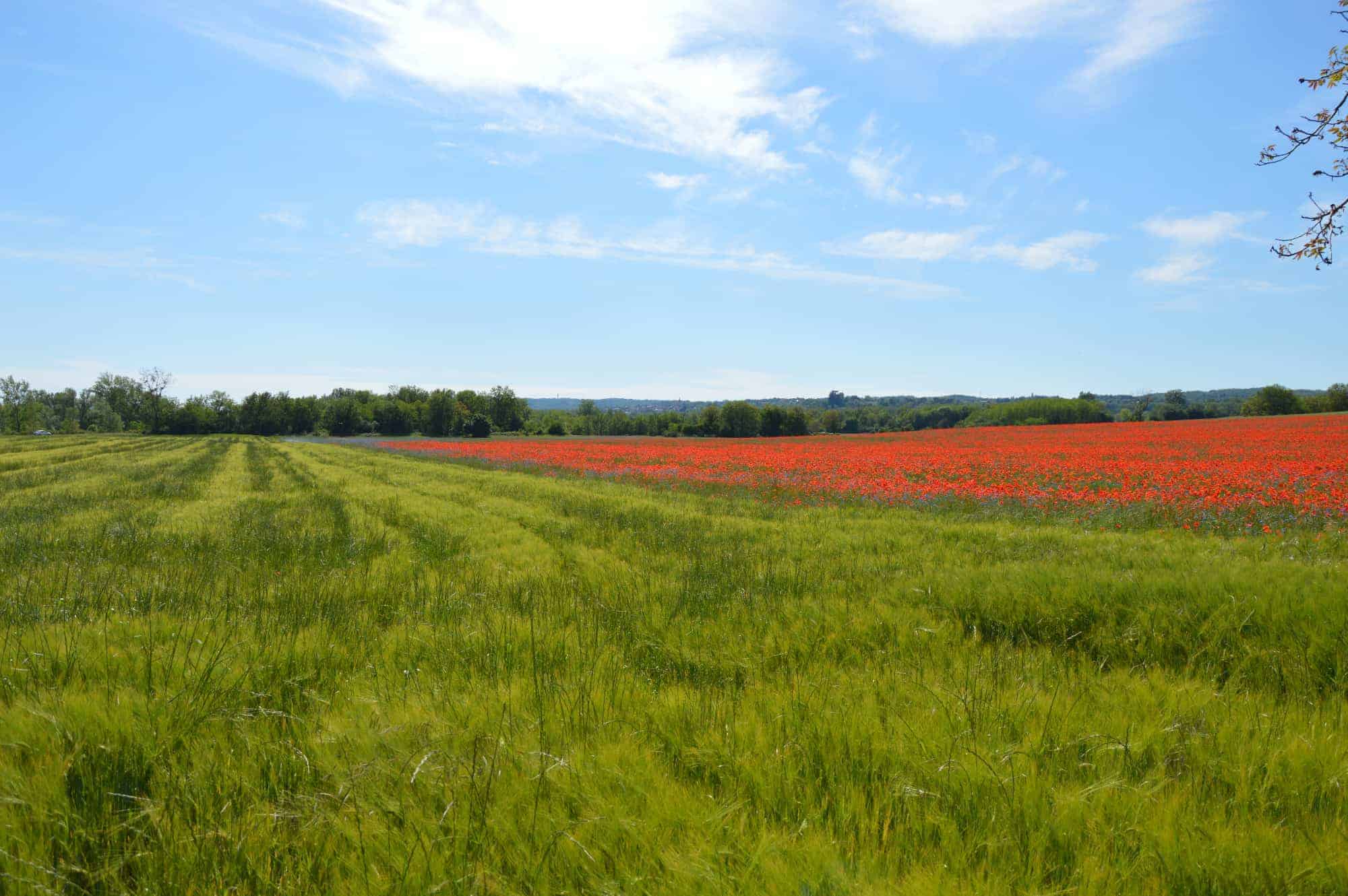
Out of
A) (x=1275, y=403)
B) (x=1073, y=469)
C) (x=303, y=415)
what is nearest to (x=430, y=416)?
(x=303, y=415)

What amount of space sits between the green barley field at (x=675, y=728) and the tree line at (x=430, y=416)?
82.0 metres

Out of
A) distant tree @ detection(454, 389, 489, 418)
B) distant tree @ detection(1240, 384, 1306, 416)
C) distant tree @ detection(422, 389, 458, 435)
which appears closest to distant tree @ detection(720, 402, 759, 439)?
distant tree @ detection(422, 389, 458, 435)

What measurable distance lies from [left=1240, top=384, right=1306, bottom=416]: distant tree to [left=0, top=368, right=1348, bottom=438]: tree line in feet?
45.1

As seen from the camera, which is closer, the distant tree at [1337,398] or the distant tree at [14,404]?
the distant tree at [1337,398]

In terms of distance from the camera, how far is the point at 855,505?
1386 cm

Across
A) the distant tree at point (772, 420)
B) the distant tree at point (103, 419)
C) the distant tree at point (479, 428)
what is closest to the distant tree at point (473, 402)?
the distant tree at point (479, 428)

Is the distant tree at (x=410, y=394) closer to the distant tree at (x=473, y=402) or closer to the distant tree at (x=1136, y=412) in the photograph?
the distant tree at (x=473, y=402)

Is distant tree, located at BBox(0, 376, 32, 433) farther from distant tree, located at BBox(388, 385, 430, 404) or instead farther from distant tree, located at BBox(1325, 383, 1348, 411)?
distant tree, located at BBox(1325, 383, 1348, 411)

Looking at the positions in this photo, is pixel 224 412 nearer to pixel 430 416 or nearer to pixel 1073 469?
pixel 430 416

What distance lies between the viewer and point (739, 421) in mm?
90062

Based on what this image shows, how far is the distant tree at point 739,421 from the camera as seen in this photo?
8919cm

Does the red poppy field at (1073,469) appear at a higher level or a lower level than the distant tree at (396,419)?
lower

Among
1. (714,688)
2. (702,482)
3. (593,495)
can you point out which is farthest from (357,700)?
(702,482)

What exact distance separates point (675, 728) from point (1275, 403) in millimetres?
91027
